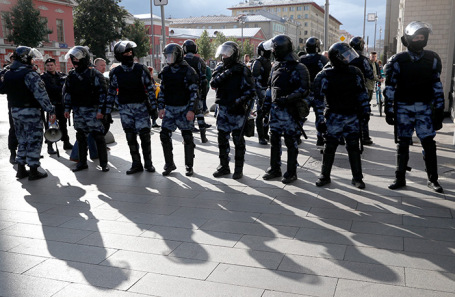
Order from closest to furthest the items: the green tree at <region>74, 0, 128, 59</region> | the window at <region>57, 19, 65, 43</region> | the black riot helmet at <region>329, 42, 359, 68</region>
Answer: the black riot helmet at <region>329, 42, 359, 68</region>
the window at <region>57, 19, 65, 43</region>
the green tree at <region>74, 0, 128, 59</region>

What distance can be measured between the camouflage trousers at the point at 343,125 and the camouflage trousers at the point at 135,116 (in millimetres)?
2784

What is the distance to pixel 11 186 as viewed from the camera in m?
6.48

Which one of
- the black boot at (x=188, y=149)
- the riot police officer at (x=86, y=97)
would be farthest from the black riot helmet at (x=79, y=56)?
the black boot at (x=188, y=149)

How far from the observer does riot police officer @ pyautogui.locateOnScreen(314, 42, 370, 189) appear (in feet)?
18.3

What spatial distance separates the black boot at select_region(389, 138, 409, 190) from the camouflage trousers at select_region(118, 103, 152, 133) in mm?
3652

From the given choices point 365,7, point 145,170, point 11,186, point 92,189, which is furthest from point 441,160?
point 365,7

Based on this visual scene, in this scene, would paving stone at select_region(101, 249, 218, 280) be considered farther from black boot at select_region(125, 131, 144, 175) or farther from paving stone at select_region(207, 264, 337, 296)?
black boot at select_region(125, 131, 144, 175)

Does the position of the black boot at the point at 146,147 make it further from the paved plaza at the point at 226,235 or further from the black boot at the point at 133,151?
the paved plaza at the point at 226,235

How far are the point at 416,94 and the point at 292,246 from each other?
2.68m

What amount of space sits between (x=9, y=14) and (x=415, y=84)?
3834 cm

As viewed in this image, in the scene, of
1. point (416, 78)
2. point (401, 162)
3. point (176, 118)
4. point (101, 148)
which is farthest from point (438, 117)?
point (101, 148)

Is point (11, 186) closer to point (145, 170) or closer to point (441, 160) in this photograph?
point (145, 170)

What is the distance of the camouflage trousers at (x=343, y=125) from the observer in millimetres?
5785

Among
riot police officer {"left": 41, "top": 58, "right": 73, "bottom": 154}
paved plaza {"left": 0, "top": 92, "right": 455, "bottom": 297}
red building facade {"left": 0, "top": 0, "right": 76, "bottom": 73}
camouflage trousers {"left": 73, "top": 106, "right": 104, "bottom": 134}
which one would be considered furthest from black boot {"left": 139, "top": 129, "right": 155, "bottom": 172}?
red building facade {"left": 0, "top": 0, "right": 76, "bottom": 73}
